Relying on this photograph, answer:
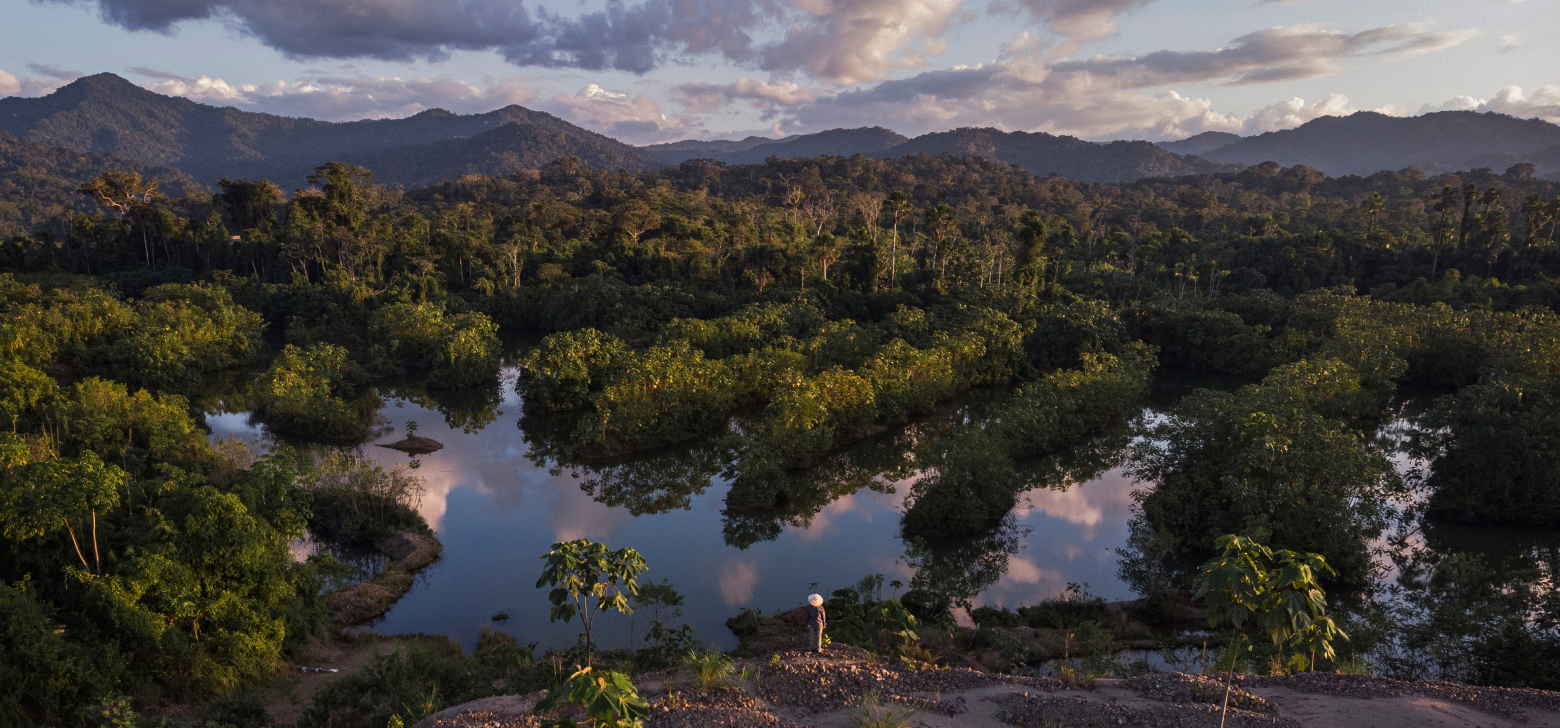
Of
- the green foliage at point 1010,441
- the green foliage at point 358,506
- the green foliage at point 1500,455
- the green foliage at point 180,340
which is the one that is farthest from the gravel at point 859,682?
the green foliage at point 180,340

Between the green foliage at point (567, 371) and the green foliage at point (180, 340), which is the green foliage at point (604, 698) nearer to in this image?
the green foliage at point (567, 371)

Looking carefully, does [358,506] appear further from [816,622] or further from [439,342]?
[439,342]

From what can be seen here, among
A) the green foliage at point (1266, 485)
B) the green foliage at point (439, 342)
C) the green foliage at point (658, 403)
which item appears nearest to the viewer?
the green foliage at point (1266, 485)

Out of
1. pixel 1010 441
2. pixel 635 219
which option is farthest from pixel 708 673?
pixel 635 219

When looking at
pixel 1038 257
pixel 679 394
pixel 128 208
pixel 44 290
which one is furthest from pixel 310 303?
pixel 1038 257

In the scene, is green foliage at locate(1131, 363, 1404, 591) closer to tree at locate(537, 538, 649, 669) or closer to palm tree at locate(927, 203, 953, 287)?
tree at locate(537, 538, 649, 669)

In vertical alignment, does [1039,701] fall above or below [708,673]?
below

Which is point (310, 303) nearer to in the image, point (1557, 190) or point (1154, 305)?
point (1154, 305)
